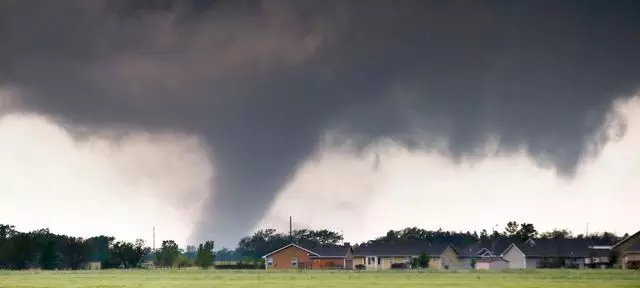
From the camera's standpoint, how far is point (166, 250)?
166000mm

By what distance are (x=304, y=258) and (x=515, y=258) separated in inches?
1494

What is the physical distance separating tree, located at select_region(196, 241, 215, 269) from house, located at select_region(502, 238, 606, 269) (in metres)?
52.3

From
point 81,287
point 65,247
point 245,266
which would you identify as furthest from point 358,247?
point 81,287

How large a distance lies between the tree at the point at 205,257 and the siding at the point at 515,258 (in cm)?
5199

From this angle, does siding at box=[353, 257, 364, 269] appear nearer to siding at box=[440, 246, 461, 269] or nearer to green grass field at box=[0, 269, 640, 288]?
siding at box=[440, 246, 461, 269]

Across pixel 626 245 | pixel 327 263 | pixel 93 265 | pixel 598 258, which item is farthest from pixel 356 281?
pixel 93 265

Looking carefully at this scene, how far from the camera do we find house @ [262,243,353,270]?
15762 centimetres

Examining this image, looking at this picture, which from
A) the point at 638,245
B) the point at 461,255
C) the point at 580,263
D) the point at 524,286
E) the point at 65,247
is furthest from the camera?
the point at 461,255

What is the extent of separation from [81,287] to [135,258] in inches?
3730

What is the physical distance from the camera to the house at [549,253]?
148125 mm

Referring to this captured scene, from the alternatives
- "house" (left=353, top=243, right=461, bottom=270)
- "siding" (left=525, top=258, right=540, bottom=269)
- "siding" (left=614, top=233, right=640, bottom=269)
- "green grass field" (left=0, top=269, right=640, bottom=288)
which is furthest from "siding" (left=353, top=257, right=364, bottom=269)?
"green grass field" (left=0, top=269, right=640, bottom=288)

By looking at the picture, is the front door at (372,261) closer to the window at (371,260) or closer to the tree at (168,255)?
the window at (371,260)

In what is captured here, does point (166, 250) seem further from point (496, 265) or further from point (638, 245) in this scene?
point (638, 245)

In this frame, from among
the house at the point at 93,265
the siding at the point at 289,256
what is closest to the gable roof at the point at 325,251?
the siding at the point at 289,256
